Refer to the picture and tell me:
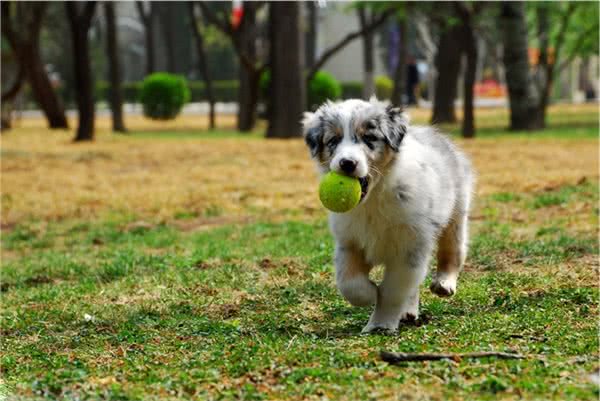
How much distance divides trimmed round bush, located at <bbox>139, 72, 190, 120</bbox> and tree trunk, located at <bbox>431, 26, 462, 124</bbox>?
30.2 ft

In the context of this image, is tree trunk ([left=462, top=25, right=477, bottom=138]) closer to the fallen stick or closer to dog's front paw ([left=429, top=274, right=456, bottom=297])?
dog's front paw ([left=429, top=274, right=456, bottom=297])

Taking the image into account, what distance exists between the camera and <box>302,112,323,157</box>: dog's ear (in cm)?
583

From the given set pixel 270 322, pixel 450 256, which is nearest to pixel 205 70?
pixel 450 256

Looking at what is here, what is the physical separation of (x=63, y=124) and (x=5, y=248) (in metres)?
19.8

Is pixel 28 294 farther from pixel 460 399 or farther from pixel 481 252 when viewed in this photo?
pixel 460 399

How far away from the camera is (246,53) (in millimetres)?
29062

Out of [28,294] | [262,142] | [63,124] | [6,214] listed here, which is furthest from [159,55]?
[28,294]

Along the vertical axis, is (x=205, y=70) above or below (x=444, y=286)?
above

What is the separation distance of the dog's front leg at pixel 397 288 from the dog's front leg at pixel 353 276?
7 cm

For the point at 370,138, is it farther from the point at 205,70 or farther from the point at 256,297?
the point at 205,70

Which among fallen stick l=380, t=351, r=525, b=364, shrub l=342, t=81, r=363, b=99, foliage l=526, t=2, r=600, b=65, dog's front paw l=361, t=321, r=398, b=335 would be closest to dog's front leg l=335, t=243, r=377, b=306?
dog's front paw l=361, t=321, r=398, b=335

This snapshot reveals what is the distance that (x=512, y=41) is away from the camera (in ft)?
76.9

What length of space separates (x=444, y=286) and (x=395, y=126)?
1227mm

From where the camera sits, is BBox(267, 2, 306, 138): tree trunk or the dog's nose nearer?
the dog's nose
